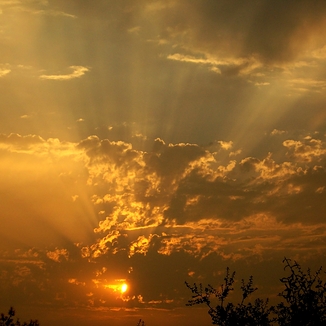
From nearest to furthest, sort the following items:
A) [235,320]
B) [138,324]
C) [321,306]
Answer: [321,306] < [235,320] < [138,324]

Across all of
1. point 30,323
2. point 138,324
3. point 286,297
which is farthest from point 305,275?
point 30,323

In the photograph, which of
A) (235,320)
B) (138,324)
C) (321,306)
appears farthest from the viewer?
(138,324)

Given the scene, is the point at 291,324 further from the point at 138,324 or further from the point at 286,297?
the point at 138,324

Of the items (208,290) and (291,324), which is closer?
(291,324)

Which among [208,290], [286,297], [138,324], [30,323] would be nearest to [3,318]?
[30,323]

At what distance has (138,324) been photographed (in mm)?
60812

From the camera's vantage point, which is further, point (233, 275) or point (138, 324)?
point (138, 324)

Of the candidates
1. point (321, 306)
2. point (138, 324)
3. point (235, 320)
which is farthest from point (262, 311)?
point (138, 324)

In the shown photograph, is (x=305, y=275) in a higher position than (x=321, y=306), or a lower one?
higher

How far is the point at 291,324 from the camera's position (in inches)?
1510

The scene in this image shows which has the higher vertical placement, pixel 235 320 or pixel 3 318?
pixel 3 318

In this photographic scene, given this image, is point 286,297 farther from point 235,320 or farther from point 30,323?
point 30,323

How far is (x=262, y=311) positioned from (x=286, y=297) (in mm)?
3455

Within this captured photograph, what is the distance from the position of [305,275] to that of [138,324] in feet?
88.8
